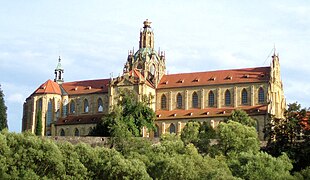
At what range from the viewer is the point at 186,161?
8044cm

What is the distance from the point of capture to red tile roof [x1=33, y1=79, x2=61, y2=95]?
466ft

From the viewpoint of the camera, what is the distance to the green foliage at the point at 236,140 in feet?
311

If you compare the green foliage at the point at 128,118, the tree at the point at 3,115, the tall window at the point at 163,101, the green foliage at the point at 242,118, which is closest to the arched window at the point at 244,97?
the green foliage at the point at 242,118

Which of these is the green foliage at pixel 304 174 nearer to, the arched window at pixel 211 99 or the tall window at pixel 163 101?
the arched window at pixel 211 99

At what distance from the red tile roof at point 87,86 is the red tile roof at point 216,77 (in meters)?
11.1

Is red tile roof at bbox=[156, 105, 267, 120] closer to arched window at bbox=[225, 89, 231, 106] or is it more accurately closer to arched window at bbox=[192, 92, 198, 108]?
arched window at bbox=[225, 89, 231, 106]

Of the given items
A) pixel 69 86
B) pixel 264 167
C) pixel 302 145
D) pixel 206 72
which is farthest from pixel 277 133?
pixel 69 86

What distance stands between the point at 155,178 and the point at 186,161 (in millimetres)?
3855

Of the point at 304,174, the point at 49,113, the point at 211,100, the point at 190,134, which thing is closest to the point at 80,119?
the point at 49,113

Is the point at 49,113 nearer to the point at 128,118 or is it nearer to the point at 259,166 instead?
the point at 128,118

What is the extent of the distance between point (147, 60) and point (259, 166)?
64.1 metres

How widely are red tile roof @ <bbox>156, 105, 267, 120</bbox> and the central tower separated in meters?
7.58

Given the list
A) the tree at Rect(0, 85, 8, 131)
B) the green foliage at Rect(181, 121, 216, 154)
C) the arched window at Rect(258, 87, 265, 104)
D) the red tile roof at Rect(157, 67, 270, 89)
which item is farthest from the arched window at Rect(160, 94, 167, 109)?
the tree at Rect(0, 85, 8, 131)

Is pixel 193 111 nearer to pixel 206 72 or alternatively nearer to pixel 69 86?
pixel 206 72
